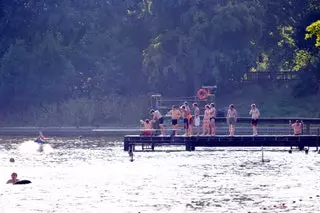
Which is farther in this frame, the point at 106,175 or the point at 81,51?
the point at 81,51

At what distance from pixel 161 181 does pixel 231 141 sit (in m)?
14.9

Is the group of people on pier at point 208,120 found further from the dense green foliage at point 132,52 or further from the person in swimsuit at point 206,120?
the dense green foliage at point 132,52

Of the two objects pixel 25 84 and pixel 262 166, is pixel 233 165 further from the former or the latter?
pixel 25 84

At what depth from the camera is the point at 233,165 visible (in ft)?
177

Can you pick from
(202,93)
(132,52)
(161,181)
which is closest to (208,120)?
(202,93)

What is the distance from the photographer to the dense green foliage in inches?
3607

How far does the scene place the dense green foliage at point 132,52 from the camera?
301 ft

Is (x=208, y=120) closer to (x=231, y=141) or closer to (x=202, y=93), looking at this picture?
(x=231, y=141)

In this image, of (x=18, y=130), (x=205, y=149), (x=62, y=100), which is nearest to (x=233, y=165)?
(x=205, y=149)

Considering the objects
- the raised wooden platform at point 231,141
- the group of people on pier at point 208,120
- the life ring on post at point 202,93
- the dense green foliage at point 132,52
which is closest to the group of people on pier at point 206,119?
the group of people on pier at point 208,120

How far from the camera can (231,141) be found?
60.6 meters

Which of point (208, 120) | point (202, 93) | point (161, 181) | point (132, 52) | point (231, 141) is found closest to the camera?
point (161, 181)

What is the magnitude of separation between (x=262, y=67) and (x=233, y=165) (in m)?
49.8

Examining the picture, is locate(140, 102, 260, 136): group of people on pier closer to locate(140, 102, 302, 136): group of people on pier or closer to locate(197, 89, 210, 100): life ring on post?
locate(140, 102, 302, 136): group of people on pier
